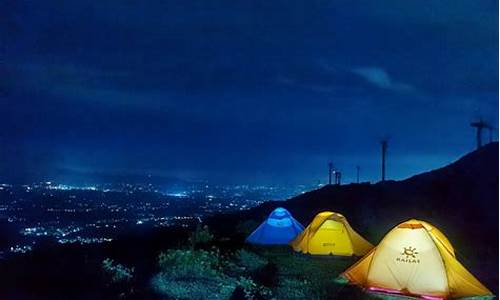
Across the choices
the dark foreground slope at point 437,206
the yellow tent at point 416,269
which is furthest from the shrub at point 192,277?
the dark foreground slope at point 437,206

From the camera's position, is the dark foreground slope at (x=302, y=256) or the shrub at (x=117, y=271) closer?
the dark foreground slope at (x=302, y=256)

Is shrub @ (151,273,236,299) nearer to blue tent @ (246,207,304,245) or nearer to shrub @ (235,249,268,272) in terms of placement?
shrub @ (235,249,268,272)

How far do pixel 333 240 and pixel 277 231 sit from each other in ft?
7.76

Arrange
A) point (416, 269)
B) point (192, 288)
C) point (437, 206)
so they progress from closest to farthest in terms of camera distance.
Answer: point (192, 288), point (416, 269), point (437, 206)

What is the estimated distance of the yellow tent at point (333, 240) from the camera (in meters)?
12.6

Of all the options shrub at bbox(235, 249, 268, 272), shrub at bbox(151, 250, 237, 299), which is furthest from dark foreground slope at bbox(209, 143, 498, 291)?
shrub at bbox(151, 250, 237, 299)

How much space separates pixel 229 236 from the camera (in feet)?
52.9

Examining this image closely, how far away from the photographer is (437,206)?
22.5 metres

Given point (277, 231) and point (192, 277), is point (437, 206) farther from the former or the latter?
point (192, 277)

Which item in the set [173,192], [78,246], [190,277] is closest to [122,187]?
[173,192]

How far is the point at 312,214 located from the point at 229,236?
8.76 metres

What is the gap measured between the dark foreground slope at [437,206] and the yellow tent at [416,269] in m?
1.81

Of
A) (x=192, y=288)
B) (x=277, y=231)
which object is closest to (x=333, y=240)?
(x=277, y=231)

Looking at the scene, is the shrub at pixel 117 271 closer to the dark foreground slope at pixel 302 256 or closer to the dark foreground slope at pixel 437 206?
the dark foreground slope at pixel 302 256
